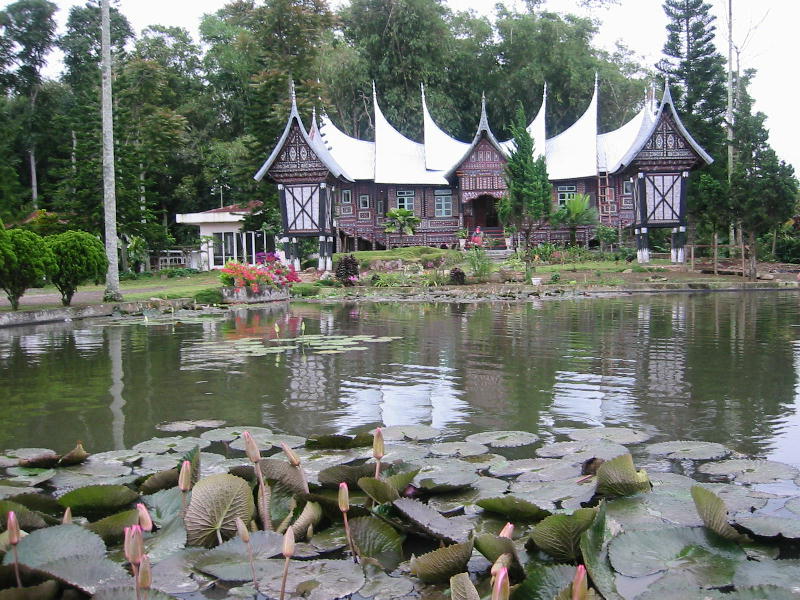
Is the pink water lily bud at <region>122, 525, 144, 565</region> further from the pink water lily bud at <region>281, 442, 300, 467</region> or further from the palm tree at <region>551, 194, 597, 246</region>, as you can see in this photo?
the palm tree at <region>551, 194, 597, 246</region>

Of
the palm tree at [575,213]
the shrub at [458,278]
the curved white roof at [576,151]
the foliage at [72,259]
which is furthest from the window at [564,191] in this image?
the foliage at [72,259]

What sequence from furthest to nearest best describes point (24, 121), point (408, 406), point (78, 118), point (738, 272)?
1. point (24, 121)
2. point (78, 118)
3. point (738, 272)
4. point (408, 406)

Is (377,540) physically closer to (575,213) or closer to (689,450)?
(689,450)

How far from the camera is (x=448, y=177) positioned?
115ft

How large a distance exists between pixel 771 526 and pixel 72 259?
1655 cm

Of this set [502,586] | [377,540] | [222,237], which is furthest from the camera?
[222,237]

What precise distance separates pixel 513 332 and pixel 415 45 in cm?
3590

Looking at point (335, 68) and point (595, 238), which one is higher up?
point (335, 68)

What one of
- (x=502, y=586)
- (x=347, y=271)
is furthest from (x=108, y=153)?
(x=502, y=586)

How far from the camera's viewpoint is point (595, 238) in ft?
112

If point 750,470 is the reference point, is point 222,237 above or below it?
above

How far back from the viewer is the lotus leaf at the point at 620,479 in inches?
137

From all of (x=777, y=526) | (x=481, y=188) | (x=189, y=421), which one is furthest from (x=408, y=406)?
(x=481, y=188)

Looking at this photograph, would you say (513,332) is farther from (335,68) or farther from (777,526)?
(335,68)
